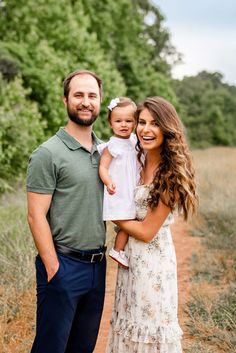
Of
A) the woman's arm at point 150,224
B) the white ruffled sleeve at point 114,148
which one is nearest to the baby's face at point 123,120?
the white ruffled sleeve at point 114,148

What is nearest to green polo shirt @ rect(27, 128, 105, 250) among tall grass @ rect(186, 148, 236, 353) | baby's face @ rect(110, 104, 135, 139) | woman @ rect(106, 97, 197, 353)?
woman @ rect(106, 97, 197, 353)

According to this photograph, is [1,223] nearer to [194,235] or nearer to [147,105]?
[194,235]

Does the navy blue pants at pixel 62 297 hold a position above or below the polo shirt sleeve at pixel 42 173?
below

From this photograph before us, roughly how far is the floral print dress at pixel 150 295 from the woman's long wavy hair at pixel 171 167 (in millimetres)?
120

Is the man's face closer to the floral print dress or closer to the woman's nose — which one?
the woman's nose

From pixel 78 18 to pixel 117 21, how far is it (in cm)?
763

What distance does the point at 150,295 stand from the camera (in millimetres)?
3549

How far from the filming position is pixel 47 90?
54.9 ft

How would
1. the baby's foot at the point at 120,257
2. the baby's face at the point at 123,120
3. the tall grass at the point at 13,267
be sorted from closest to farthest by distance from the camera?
the baby's foot at the point at 120,257, the baby's face at the point at 123,120, the tall grass at the point at 13,267

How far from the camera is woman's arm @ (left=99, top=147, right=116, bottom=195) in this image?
341 cm

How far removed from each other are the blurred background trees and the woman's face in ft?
28.1

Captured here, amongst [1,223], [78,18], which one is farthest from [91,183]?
[78,18]

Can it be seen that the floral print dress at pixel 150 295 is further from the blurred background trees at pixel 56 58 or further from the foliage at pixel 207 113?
the foliage at pixel 207 113

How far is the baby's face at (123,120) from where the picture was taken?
12.2 ft
